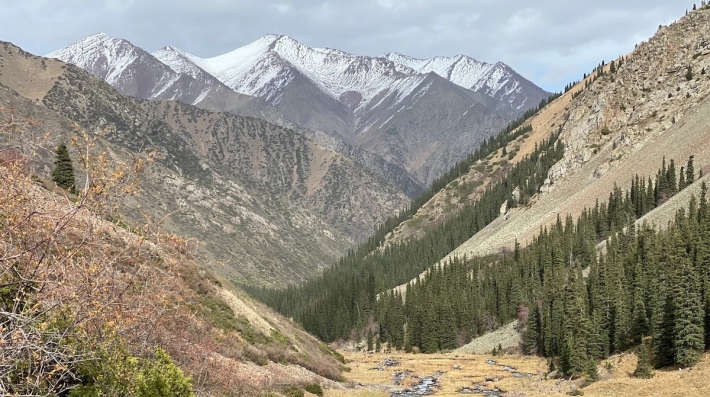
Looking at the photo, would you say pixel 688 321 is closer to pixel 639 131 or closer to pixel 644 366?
pixel 644 366

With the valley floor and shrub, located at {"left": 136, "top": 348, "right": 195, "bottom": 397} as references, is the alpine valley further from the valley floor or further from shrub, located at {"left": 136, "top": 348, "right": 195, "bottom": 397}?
the valley floor

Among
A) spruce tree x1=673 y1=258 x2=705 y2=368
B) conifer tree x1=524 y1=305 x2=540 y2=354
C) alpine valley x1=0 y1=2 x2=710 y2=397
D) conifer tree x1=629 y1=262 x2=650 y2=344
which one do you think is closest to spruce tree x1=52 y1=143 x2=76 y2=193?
alpine valley x1=0 y1=2 x2=710 y2=397

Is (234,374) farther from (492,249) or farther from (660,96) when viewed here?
(660,96)

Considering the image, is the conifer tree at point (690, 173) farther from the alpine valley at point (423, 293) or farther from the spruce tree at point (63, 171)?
the spruce tree at point (63, 171)

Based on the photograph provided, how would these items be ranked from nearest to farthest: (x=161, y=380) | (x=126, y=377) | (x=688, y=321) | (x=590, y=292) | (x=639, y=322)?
(x=126, y=377), (x=161, y=380), (x=688, y=321), (x=639, y=322), (x=590, y=292)

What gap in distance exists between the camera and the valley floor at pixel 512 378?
44875 mm

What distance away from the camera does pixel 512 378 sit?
2896 inches

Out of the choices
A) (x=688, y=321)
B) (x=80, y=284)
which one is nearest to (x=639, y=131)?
(x=688, y=321)

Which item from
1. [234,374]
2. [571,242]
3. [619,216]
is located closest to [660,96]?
[619,216]

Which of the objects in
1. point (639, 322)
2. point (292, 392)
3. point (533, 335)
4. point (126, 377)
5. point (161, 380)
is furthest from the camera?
point (533, 335)

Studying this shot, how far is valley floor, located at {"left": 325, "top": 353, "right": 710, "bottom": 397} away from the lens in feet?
147

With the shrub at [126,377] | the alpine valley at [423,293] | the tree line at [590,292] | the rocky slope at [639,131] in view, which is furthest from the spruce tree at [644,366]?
the rocky slope at [639,131]

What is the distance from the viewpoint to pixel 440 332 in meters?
132

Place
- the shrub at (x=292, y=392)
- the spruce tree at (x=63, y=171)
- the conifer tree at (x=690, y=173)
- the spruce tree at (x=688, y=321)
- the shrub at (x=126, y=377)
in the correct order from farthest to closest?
the conifer tree at (x=690, y=173)
the spruce tree at (x=63, y=171)
the spruce tree at (x=688, y=321)
the shrub at (x=292, y=392)
the shrub at (x=126, y=377)
